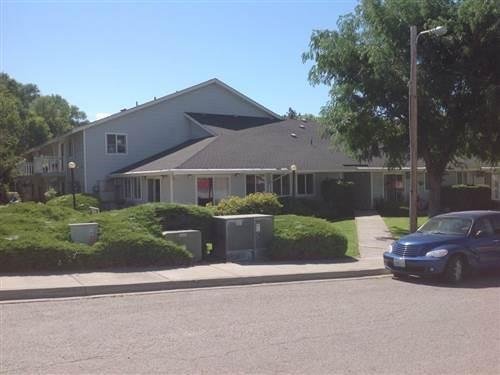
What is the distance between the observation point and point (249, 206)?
23.8 meters

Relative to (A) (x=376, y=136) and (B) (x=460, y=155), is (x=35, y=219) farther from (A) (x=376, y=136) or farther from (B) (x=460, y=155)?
(B) (x=460, y=155)

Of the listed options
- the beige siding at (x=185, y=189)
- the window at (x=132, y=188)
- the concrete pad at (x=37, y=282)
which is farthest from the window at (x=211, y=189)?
the concrete pad at (x=37, y=282)

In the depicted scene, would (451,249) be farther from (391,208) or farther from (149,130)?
(149,130)

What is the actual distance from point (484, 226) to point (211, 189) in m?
17.5

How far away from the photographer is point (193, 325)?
8.12 m

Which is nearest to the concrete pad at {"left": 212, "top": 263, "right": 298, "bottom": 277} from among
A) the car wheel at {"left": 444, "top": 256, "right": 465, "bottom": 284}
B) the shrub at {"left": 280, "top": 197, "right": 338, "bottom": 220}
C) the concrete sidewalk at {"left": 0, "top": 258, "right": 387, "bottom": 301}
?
the concrete sidewalk at {"left": 0, "top": 258, "right": 387, "bottom": 301}

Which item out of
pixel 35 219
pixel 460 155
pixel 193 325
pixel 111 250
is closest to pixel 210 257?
pixel 111 250

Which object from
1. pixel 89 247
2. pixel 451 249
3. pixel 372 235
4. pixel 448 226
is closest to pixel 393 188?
pixel 372 235

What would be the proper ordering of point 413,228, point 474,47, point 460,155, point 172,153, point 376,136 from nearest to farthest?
point 413,228 → point 474,47 → point 376,136 → point 460,155 → point 172,153

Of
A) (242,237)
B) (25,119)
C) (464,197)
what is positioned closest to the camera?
(242,237)

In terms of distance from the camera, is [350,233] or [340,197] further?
[340,197]

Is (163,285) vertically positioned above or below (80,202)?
below

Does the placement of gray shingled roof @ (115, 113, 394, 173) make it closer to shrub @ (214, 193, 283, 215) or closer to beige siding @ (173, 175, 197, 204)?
beige siding @ (173, 175, 197, 204)

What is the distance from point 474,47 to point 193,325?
53.9 feet
